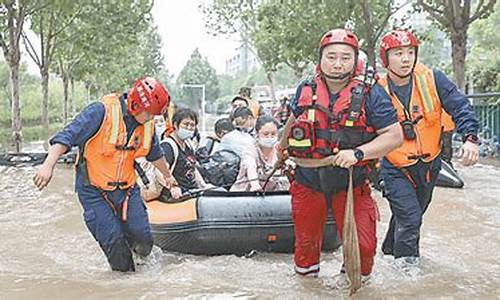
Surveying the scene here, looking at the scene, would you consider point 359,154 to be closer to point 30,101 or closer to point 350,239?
point 350,239

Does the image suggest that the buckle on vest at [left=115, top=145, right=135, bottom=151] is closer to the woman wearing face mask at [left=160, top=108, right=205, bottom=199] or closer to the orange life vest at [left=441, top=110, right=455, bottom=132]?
the woman wearing face mask at [left=160, top=108, right=205, bottom=199]

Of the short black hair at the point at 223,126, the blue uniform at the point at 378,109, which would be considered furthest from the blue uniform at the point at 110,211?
the short black hair at the point at 223,126

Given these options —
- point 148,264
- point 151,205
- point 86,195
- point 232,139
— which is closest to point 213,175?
point 232,139

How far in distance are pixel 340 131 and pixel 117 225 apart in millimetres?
1928

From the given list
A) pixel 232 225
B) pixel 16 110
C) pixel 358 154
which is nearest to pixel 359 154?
pixel 358 154

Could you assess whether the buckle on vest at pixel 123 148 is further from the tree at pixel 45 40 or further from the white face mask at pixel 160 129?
the tree at pixel 45 40

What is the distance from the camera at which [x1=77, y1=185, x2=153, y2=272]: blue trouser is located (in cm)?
555

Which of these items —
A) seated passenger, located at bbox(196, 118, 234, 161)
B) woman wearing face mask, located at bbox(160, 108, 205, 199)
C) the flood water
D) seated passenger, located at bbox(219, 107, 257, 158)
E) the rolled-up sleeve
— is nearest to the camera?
the flood water

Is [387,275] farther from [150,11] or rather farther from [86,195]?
[150,11]

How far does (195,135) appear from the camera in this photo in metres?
7.19

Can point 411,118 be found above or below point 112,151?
above

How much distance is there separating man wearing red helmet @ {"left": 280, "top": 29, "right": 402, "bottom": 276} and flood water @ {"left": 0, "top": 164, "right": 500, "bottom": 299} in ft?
1.82

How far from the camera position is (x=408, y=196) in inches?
215

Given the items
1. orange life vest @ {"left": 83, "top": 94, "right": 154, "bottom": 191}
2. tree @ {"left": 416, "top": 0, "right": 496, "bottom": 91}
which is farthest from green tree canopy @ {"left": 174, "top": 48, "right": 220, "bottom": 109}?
orange life vest @ {"left": 83, "top": 94, "right": 154, "bottom": 191}
